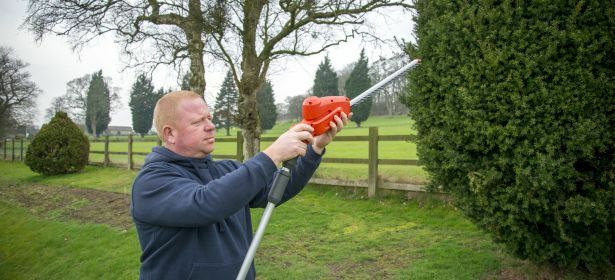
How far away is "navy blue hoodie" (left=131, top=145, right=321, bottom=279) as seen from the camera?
6.06 ft

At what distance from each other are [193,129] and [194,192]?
0.46 metres

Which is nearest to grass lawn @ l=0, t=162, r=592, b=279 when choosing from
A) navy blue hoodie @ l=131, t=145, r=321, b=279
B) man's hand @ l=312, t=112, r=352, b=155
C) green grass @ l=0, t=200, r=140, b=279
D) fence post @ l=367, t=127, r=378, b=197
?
green grass @ l=0, t=200, r=140, b=279

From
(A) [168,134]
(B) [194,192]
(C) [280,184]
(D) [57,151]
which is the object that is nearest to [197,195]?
(B) [194,192]

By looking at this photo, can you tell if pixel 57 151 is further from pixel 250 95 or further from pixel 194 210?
pixel 194 210

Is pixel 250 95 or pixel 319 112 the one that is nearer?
pixel 319 112

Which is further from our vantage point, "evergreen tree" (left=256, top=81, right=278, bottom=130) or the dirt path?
"evergreen tree" (left=256, top=81, right=278, bottom=130)

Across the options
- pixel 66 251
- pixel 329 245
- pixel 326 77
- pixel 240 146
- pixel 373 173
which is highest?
pixel 326 77

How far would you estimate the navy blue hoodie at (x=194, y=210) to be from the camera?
1847 mm

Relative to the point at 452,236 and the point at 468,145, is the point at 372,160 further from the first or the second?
the point at 468,145

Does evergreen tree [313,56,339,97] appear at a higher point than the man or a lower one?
higher

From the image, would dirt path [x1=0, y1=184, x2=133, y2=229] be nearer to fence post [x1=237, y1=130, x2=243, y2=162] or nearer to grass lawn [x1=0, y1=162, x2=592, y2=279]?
grass lawn [x1=0, y1=162, x2=592, y2=279]

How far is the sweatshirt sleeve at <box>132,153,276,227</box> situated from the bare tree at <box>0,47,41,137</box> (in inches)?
1999

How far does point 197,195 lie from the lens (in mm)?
1881

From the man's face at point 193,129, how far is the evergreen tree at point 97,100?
73166 mm
